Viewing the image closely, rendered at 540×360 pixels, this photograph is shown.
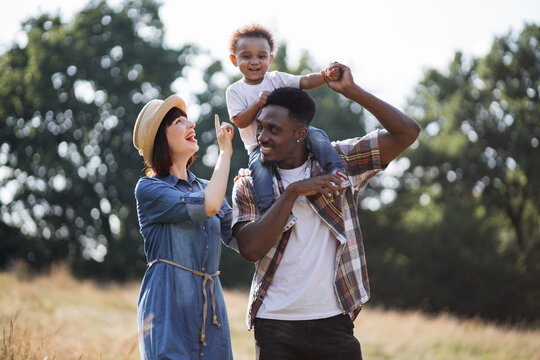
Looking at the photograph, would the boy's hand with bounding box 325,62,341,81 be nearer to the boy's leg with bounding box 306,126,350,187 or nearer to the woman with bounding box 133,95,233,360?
the boy's leg with bounding box 306,126,350,187

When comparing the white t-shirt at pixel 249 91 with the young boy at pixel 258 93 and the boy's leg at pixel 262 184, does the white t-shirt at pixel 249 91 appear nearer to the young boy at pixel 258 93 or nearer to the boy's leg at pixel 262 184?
the young boy at pixel 258 93

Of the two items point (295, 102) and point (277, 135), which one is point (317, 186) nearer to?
point (277, 135)

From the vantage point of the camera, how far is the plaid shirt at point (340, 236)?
3049 millimetres

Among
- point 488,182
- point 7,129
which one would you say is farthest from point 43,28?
point 488,182

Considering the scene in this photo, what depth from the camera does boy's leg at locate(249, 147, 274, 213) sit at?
3109mm

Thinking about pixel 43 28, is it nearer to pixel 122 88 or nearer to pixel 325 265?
pixel 122 88

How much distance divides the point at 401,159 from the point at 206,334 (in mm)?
25848

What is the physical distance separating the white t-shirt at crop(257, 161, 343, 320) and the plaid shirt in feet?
0.13

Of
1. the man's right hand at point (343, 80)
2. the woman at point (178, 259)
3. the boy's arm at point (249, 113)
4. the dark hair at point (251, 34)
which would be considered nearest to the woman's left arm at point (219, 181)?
the woman at point (178, 259)

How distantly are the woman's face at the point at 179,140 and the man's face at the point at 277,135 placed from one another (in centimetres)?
46

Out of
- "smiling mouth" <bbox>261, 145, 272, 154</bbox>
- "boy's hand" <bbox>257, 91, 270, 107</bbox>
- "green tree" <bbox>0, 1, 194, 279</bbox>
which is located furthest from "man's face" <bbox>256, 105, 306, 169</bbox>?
"green tree" <bbox>0, 1, 194, 279</bbox>

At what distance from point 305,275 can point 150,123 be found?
1.31 m

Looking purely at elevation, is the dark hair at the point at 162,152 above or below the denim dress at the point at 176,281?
above

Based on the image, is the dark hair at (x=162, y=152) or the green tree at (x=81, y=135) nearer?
the dark hair at (x=162, y=152)
